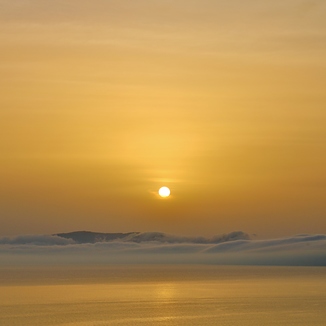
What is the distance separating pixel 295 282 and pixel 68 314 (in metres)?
16.5

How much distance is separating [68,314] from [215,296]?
300 inches

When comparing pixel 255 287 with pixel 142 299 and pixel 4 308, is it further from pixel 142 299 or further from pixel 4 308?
pixel 4 308

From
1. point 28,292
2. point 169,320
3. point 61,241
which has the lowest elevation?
point 169,320

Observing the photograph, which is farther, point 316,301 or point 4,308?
point 316,301

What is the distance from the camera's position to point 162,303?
1115 inches

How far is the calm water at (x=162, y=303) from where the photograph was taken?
23.5m

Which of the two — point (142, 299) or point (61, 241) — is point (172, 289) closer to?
point (142, 299)

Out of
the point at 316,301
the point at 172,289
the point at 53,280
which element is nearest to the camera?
the point at 316,301

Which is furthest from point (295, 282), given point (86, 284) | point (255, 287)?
point (86, 284)

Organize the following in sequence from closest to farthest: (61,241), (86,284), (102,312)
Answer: (102,312) → (86,284) → (61,241)

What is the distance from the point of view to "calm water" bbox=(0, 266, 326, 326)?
23.5 metres

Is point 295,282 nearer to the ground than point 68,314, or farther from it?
farther from it

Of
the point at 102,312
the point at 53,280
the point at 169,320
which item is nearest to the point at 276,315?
the point at 169,320

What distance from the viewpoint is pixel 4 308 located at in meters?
26.0
